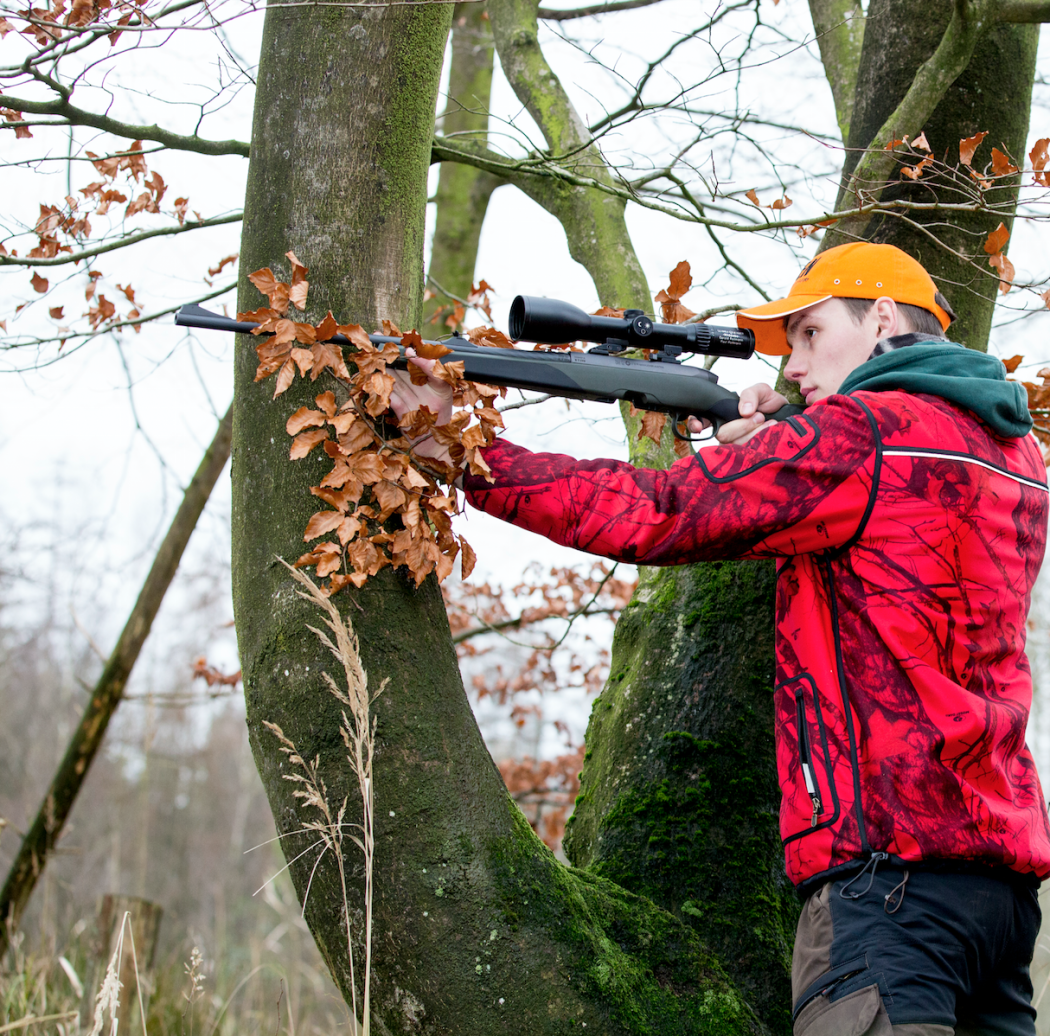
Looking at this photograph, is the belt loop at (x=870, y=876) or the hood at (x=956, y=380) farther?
the hood at (x=956, y=380)

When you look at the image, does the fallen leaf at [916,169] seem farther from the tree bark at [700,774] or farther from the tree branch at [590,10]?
the tree branch at [590,10]

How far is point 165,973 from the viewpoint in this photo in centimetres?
505

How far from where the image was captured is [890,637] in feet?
6.48

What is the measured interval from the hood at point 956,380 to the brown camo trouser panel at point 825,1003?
104 centimetres

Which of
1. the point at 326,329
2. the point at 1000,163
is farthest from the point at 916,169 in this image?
the point at 326,329

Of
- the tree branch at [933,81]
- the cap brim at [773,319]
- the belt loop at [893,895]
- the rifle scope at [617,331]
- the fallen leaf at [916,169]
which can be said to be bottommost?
the belt loop at [893,895]

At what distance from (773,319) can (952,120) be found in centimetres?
152

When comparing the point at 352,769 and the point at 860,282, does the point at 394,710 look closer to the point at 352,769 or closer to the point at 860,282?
the point at 352,769

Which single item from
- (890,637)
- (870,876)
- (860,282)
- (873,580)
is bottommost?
(870,876)

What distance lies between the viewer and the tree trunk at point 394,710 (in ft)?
6.64

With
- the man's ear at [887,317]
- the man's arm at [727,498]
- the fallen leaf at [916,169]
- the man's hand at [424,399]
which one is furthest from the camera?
the fallen leaf at [916,169]

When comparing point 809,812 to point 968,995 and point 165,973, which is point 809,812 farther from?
point 165,973

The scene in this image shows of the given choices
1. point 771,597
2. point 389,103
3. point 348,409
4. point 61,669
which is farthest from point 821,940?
point 61,669

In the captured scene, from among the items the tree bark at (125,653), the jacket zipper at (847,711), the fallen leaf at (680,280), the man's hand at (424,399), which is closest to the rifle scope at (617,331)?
the man's hand at (424,399)
